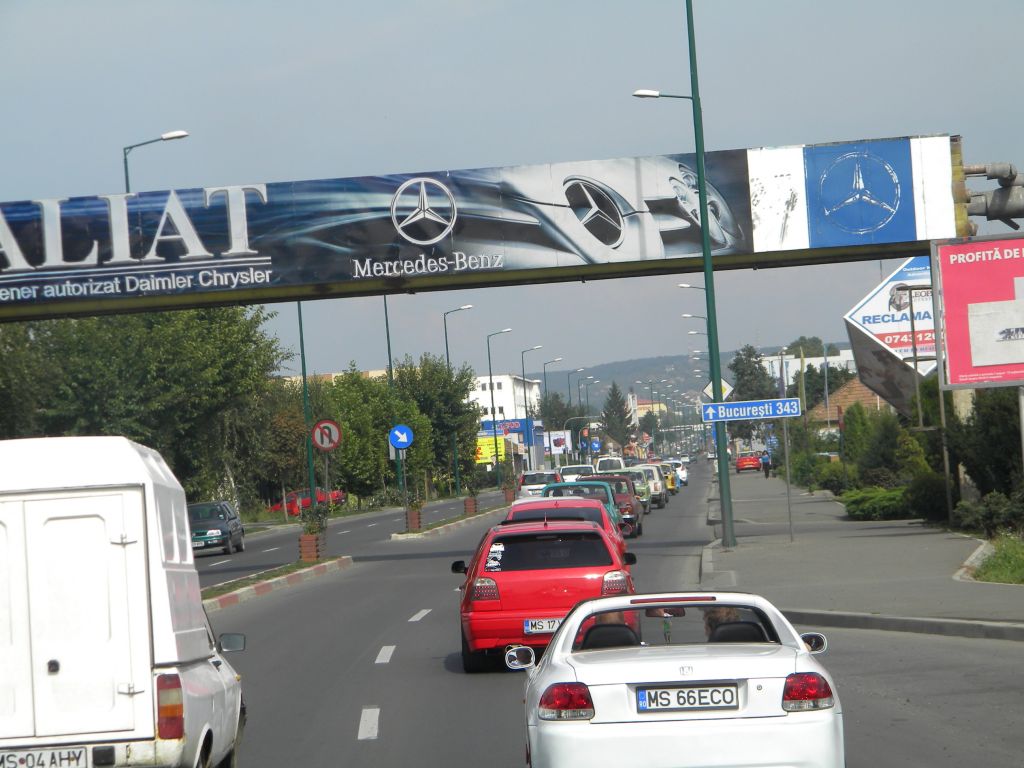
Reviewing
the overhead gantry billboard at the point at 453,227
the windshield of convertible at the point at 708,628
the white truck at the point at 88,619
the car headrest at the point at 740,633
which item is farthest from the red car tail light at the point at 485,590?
the overhead gantry billboard at the point at 453,227

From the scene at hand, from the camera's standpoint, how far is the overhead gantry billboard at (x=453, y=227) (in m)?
25.1

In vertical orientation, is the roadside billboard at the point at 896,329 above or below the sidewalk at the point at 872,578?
above

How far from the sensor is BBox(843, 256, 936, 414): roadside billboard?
36500 millimetres

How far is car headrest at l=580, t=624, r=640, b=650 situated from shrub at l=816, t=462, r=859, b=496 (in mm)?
41757

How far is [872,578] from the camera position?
61.3 ft

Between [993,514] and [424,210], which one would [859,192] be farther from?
[424,210]

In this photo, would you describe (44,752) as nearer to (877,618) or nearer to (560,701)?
(560,701)

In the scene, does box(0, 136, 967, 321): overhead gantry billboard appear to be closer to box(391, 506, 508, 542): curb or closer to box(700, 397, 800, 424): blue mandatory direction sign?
box(700, 397, 800, 424): blue mandatory direction sign

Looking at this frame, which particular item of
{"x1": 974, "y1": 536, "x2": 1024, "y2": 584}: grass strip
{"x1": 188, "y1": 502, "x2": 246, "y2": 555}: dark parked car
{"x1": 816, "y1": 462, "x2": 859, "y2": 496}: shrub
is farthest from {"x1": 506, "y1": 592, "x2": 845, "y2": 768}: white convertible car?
{"x1": 816, "y1": 462, "x2": 859, "y2": 496}: shrub

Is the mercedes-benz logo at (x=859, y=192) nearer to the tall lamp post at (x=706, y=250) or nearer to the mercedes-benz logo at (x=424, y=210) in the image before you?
the tall lamp post at (x=706, y=250)

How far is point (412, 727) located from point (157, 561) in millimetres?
3845

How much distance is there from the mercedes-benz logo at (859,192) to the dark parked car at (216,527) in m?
20.6

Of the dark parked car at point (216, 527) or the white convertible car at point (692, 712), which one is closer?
the white convertible car at point (692, 712)

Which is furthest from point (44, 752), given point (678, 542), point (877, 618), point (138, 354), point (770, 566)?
point (138, 354)
